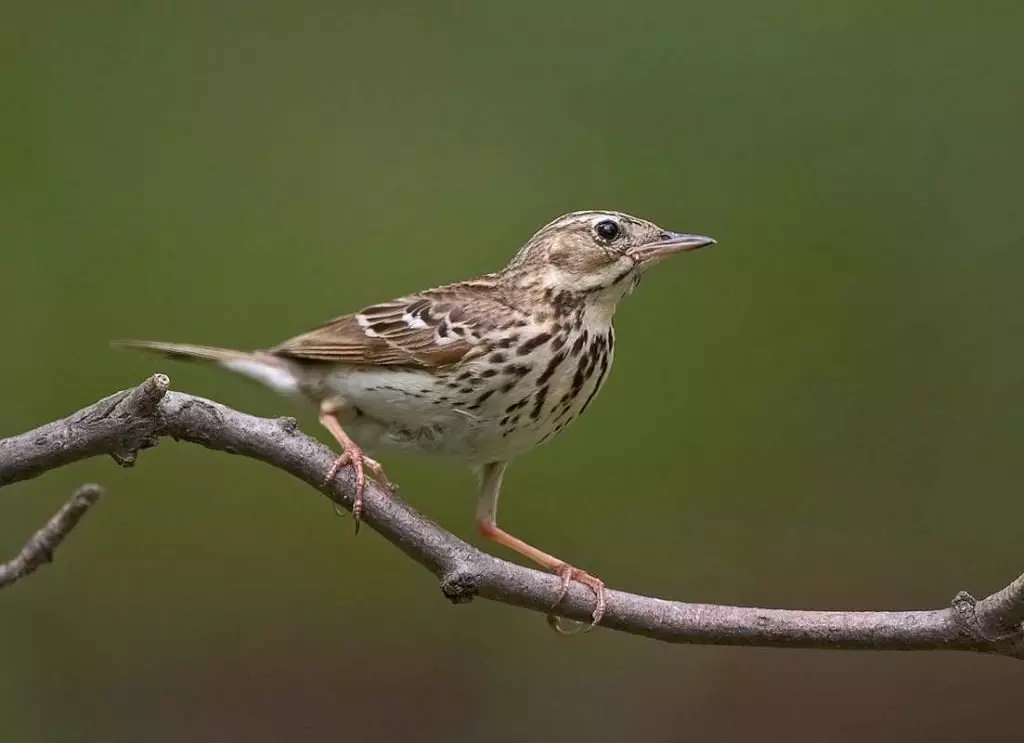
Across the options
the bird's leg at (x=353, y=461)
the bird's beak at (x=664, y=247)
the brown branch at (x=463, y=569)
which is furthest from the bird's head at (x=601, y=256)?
the brown branch at (x=463, y=569)

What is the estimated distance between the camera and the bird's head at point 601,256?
206 cm

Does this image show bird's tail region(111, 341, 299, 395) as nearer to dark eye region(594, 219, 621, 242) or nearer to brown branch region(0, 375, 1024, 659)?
brown branch region(0, 375, 1024, 659)

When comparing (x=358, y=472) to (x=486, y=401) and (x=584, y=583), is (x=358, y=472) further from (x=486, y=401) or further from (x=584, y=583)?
(x=584, y=583)

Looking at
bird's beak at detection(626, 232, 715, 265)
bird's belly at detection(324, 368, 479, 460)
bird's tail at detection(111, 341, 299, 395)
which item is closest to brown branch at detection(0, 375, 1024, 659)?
bird's belly at detection(324, 368, 479, 460)

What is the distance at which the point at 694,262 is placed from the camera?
3.61 m

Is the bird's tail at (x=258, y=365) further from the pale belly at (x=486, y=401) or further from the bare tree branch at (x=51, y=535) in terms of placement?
the bare tree branch at (x=51, y=535)

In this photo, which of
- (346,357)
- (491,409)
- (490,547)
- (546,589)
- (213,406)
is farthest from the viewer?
(490,547)

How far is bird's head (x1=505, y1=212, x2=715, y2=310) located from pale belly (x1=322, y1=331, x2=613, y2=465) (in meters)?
0.10

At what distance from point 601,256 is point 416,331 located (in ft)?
1.22

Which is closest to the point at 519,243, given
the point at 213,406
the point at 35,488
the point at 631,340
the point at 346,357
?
the point at 631,340

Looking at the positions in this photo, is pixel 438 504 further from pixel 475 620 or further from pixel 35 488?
pixel 35 488

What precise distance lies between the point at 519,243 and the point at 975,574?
1822mm

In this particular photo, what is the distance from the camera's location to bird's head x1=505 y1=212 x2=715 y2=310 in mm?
2061

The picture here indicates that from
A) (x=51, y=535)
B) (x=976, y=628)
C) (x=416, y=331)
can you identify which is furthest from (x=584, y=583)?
(x=51, y=535)
